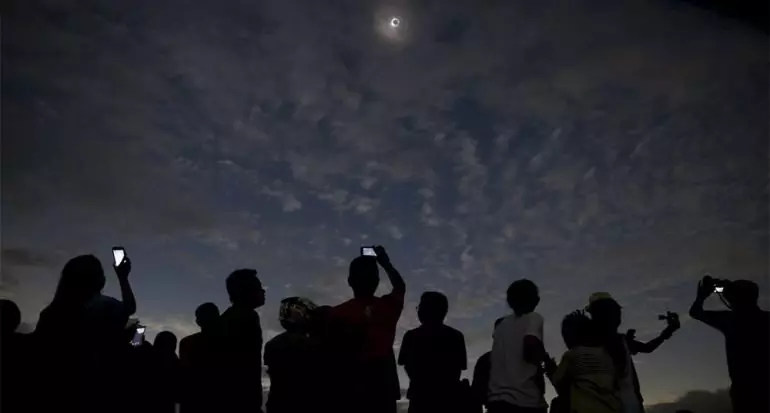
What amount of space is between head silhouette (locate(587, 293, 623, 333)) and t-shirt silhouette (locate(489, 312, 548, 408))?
0.53 meters

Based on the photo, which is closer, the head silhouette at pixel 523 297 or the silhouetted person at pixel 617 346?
the silhouetted person at pixel 617 346

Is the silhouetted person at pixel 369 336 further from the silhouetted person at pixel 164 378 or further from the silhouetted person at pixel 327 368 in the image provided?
the silhouetted person at pixel 164 378

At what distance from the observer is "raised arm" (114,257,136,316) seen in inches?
220

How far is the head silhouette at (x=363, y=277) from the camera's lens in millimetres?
5477

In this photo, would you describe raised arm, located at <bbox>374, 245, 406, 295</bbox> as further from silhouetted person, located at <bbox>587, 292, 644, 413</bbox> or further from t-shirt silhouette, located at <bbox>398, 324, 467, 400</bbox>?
silhouetted person, located at <bbox>587, 292, 644, 413</bbox>

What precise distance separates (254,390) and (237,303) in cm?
78

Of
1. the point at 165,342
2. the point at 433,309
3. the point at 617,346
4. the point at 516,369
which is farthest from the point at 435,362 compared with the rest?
the point at 165,342

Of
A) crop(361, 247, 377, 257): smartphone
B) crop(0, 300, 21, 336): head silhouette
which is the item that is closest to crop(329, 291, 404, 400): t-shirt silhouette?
crop(361, 247, 377, 257): smartphone

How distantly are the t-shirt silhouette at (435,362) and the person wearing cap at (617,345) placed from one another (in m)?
1.44

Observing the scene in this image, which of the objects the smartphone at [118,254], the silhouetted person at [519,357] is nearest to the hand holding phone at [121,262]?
the smartphone at [118,254]

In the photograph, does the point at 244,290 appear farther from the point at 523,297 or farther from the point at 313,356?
the point at 523,297

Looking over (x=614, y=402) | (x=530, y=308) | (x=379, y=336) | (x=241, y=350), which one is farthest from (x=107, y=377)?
(x=614, y=402)

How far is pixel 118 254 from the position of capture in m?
5.96

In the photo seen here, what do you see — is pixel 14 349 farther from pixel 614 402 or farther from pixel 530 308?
pixel 614 402
